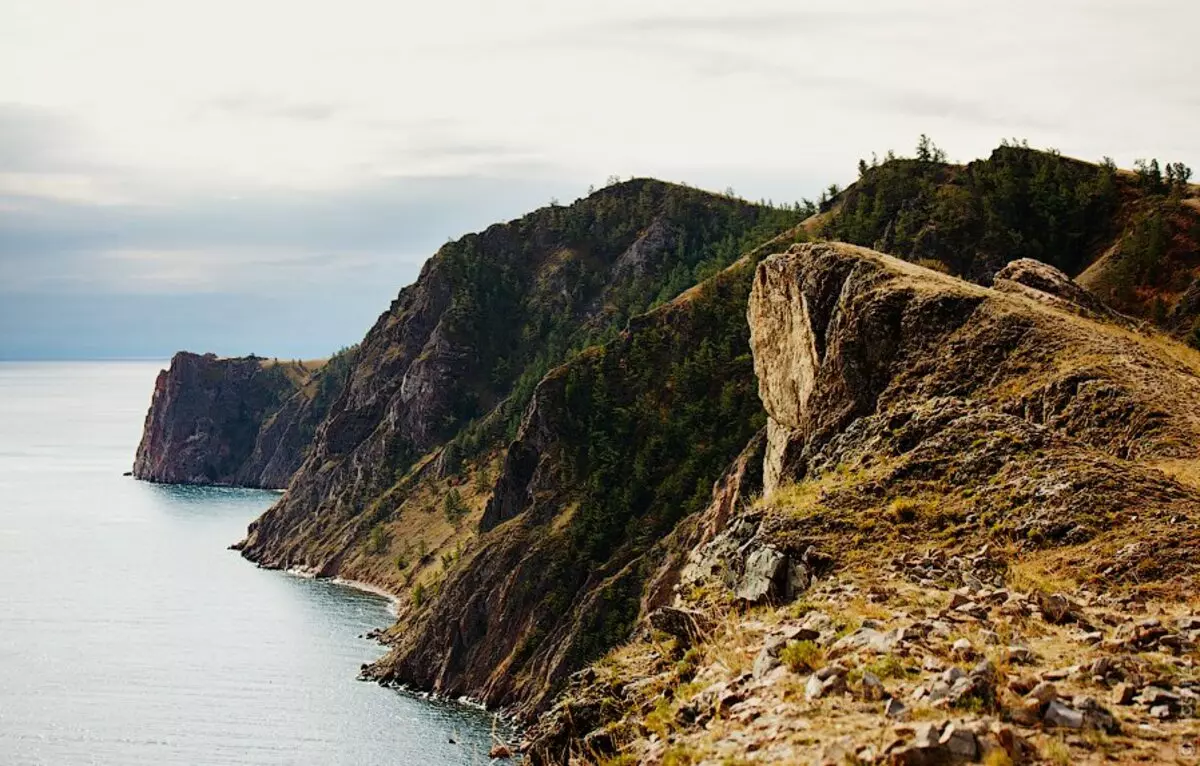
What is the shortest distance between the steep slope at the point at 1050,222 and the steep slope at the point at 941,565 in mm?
75193

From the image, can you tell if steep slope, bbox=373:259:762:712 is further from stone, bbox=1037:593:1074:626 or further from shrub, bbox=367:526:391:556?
stone, bbox=1037:593:1074:626

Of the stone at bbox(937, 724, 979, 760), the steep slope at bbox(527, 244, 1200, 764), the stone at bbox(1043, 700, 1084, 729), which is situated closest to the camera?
the stone at bbox(937, 724, 979, 760)

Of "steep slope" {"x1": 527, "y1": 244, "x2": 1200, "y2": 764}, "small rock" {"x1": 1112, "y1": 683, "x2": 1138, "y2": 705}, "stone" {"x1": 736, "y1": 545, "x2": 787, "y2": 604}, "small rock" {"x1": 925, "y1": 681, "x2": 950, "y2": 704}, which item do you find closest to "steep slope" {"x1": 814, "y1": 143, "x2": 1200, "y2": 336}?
"steep slope" {"x1": 527, "y1": 244, "x2": 1200, "y2": 764}

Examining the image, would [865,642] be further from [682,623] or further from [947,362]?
[947,362]

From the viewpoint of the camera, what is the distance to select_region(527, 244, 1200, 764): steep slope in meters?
15.6

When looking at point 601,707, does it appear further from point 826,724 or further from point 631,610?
point 631,610

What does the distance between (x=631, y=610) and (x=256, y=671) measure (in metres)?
44.6

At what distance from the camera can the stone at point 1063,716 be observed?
1436 centimetres

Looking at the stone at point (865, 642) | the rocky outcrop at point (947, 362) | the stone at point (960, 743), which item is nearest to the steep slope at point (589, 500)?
the rocky outcrop at point (947, 362)

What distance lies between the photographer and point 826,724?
15.7 meters

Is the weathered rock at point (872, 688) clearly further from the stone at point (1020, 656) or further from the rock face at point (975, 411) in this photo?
the rock face at point (975, 411)

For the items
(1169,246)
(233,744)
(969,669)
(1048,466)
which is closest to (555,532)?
(233,744)

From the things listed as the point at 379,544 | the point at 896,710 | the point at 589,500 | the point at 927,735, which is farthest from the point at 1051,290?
the point at 379,544

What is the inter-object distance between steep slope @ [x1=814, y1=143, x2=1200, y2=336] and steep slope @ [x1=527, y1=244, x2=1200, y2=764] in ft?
247
